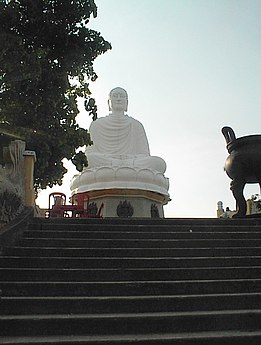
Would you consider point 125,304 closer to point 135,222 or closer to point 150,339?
point 150,339

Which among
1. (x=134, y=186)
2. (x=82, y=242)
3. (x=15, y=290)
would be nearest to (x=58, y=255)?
(x=82, y=242)

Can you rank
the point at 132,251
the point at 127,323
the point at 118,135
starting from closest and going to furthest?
the point at 127,323
the point at 132,251
the point at 118,135

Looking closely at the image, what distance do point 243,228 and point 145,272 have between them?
2159 mm

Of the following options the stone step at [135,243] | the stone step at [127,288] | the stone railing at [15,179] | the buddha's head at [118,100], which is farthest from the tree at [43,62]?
the buddha's head at [118,100]

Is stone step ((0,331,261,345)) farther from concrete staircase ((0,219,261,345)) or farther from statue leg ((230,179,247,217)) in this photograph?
statue leg ((230,179,247,217))

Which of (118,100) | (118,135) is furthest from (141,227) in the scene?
(118,100)

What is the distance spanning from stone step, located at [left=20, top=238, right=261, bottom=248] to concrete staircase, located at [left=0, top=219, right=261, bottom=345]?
1cm

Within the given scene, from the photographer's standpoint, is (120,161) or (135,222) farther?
(120,161)

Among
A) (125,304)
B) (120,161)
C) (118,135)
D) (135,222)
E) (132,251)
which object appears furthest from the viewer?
(118,135)

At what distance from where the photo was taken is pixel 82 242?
16.0 feet

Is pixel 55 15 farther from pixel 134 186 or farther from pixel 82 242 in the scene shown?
pixel 134 186

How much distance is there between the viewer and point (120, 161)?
12.3 meters

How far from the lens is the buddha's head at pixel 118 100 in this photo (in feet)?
49.5

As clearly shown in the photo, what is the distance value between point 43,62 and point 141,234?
2.35 metres
